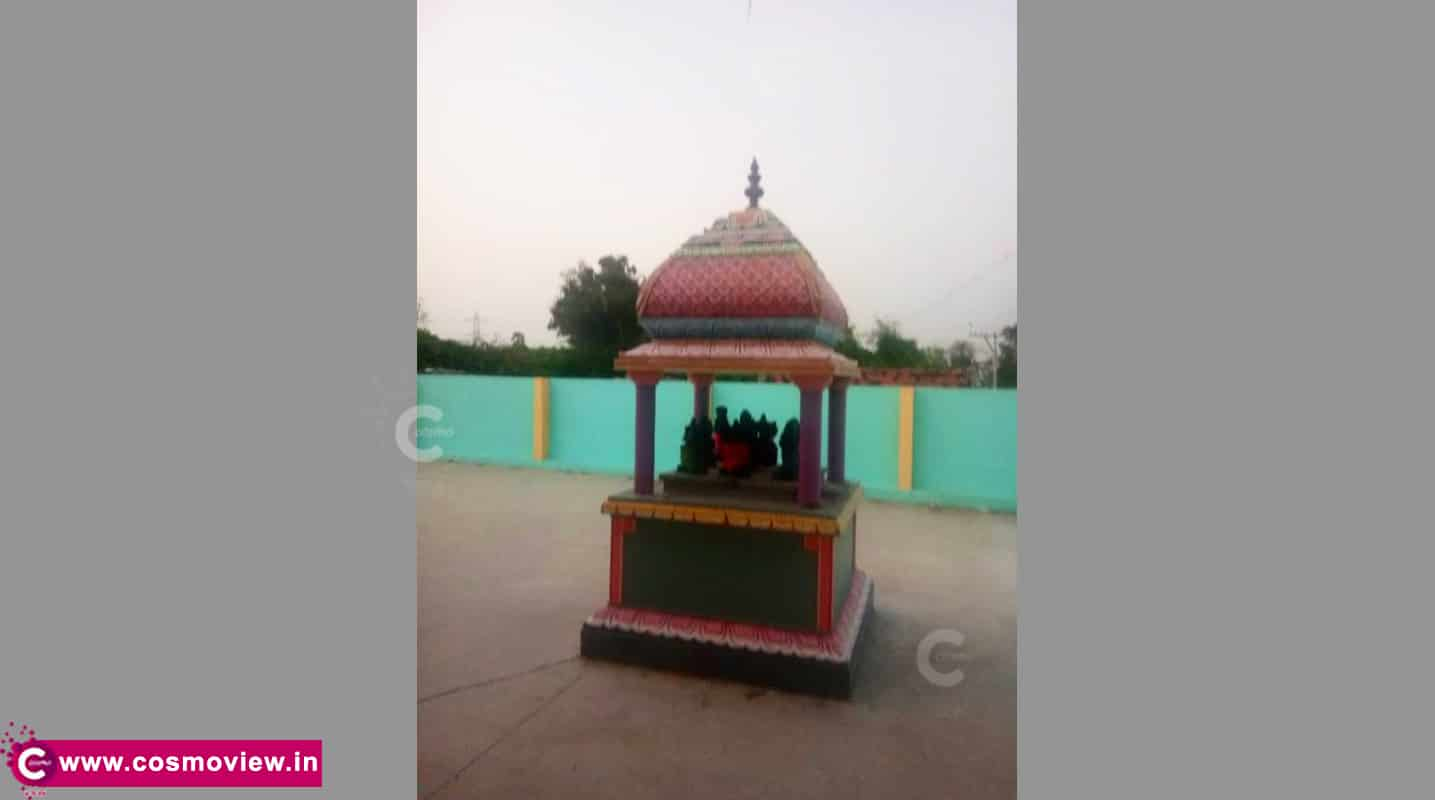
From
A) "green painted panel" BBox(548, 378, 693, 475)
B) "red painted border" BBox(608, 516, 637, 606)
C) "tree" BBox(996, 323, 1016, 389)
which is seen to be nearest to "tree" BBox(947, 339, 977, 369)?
"tree" BBox(996, 323, 1016, 389)

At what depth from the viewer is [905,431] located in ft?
27.6

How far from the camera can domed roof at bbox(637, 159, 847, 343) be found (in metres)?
3.33

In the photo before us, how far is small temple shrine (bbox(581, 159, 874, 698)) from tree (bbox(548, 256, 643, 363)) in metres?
0.82

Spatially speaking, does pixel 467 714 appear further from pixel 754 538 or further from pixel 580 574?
pixel 580 574

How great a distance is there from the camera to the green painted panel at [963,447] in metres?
7.91

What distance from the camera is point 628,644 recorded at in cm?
344

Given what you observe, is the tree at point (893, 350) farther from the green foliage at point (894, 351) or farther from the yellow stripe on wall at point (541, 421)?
the yellow stripe on wall at point (541, 421)

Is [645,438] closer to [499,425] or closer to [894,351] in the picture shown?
[894,351]

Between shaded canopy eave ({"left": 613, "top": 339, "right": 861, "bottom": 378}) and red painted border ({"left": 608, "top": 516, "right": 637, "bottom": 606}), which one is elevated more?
shaded canopy eave ({"left": 613, "top": 339, "right": 861, "bottom": 378})

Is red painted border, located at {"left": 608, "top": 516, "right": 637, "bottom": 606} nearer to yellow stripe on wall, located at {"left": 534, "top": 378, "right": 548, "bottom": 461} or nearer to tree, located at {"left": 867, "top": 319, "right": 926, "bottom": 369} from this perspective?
tree, located at {"left": 867, "top": 319, "right": 926, "bottom": 369}

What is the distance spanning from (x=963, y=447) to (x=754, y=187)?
570 centimetres

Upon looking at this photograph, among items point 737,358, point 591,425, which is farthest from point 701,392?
point 591,425

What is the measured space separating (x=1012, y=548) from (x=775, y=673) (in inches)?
162

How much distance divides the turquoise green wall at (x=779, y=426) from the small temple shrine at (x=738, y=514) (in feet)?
9.93
